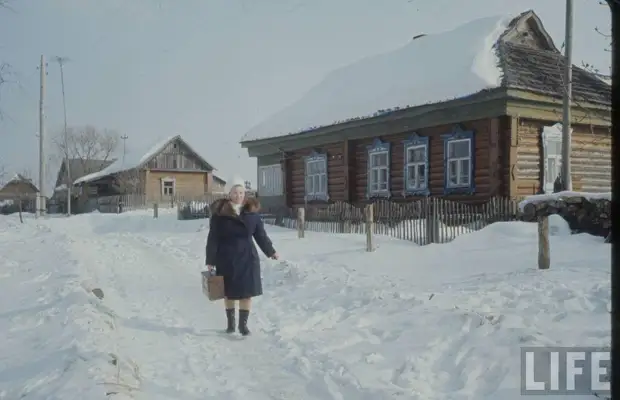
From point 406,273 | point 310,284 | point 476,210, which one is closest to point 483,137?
point 476,210

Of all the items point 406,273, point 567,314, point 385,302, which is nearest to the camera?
point 567,314

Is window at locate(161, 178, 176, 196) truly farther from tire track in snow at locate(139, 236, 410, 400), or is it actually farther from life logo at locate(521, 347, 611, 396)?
life logo at locate(521, 347, 611, 396)

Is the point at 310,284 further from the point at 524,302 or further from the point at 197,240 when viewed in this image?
the point at 197,240

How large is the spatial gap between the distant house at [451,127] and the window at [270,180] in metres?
0.70

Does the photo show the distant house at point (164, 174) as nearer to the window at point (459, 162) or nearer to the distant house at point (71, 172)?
the distant house at point (71, 172)

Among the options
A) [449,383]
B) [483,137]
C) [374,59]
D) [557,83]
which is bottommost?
[449,383]

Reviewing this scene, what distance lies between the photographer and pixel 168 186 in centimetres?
4466

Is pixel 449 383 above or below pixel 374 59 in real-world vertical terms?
below

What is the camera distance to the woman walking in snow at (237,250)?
5586mm

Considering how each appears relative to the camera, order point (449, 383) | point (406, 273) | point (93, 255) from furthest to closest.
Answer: point (93, 255) < point (406, 273) < point (449, 383)

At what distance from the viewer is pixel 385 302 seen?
6.30m

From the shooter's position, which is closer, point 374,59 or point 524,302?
point 524,302

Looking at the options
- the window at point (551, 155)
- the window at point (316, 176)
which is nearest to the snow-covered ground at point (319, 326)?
the window at point (551, 155)

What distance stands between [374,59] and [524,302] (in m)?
18.6
